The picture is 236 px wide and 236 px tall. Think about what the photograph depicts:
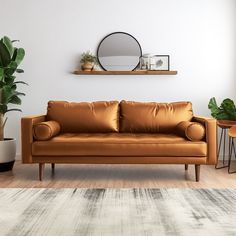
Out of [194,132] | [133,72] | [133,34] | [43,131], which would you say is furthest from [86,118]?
[133,34]

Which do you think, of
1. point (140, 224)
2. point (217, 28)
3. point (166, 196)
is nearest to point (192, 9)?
point (217, 28)

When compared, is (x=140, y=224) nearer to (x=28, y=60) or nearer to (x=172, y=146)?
(x=172, y=146)

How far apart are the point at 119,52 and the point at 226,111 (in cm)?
154

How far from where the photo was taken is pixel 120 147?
3.60 meters

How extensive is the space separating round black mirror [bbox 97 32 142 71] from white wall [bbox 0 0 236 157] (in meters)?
0.08

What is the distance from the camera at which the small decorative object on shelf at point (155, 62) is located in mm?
4853

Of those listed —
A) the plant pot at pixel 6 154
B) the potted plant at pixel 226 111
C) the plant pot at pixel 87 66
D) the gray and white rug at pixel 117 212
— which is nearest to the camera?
the gray and white rug at pixel 117 212

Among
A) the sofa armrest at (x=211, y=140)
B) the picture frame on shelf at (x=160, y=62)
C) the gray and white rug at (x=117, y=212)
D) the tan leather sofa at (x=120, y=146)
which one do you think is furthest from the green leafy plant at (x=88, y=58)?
the gray and white rug at (x=117, y=212)

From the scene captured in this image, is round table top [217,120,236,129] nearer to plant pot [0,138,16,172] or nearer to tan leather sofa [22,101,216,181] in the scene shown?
tan leather sofa [22,101,216,181]

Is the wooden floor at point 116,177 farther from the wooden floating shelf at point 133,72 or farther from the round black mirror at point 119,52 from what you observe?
the round black mirror at point 119,52

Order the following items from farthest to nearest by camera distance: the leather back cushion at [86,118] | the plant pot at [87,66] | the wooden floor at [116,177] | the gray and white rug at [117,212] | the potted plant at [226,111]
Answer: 1. the plant pot at [87,66]
2. the potted plant at [226,111]
3. the leather back cushion at [86,118]
4. the wooden floor at [116,177]
5. the gray and white rug at [117,212]

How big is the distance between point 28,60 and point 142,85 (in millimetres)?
1508

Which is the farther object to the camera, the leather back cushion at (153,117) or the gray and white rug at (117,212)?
→ the leather back cushion at (153,117)

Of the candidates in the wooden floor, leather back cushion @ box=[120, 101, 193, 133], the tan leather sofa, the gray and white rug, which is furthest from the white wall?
the gray and white rug
